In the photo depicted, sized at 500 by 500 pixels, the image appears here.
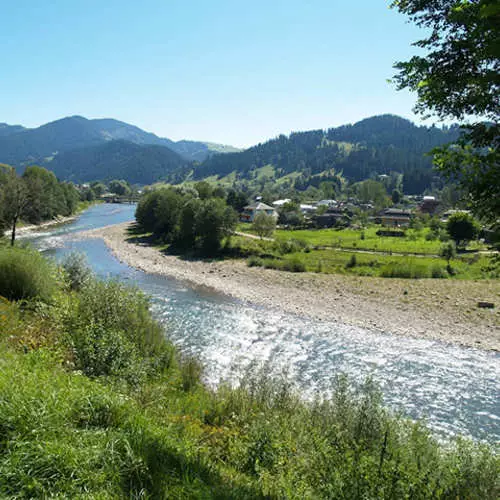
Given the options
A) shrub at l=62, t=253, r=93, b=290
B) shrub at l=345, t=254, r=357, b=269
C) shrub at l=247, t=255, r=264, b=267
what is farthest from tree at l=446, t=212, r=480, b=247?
shrub at l=62, t=253, r=93, b=290

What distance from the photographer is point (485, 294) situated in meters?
Answer: 36.3

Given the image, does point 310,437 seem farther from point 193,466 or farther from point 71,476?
point 71,476

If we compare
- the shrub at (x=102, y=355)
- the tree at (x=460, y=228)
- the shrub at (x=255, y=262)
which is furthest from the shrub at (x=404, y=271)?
the shrub at (x=102, y=355)

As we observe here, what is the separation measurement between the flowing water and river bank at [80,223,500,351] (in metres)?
2.38

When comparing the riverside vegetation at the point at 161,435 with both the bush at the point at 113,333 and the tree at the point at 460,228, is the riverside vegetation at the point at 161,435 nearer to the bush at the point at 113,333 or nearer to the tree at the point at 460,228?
the bush at the point at 113,333

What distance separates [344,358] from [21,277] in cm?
1642

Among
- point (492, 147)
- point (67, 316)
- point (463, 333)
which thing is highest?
point (492, 147)

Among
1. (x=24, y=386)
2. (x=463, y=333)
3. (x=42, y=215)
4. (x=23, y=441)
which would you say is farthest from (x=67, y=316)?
(x=42, y=215)

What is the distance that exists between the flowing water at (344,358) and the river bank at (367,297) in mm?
2380

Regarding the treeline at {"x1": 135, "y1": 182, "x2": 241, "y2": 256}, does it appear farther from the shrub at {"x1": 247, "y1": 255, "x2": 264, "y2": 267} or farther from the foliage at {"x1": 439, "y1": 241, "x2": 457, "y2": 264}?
the foliage at {"x1": 439, "y1": 241, "x2": 457, "y2": 264}

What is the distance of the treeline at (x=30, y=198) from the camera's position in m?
48.4

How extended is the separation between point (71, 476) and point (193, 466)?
172 centimetres

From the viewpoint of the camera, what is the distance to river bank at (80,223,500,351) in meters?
27.6

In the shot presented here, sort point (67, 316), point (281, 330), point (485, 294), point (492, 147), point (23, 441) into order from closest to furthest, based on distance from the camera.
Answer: point (23, 441)
point (492, 147)
point (67, 316)
point (281, 330)
point (485, 294)
